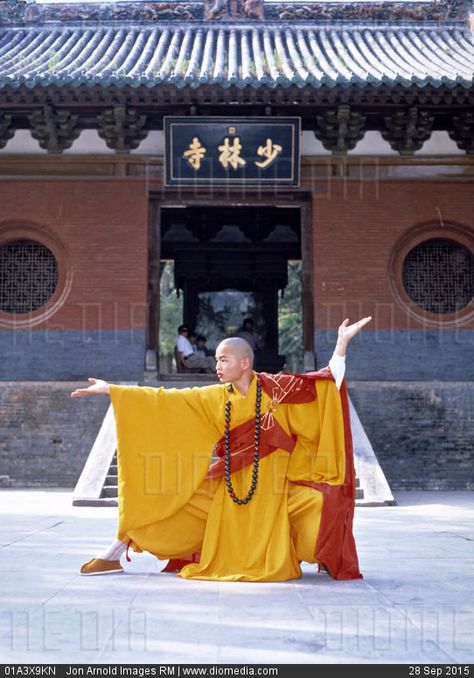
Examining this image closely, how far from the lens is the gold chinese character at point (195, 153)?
9.87 metres

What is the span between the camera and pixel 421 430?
31.5ft

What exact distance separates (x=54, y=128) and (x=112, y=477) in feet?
15.1

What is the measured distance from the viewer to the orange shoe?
3964 mm

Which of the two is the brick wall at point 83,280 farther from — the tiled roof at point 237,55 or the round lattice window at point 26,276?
the tiled roof at point 237,55

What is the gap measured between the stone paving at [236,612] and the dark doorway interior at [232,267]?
10477 mm

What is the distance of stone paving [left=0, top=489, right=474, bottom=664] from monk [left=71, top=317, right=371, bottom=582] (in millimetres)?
176

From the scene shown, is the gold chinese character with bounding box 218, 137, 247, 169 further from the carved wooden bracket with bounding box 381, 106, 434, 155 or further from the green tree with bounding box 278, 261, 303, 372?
the green tree with bounding box 278, 261, 303, 372

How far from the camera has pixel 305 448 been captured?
4211 millimetres

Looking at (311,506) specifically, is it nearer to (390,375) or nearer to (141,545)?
(141,545)

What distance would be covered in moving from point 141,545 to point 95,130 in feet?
25.0

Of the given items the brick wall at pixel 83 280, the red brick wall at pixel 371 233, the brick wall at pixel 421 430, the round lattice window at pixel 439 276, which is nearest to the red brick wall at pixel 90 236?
the brick wall at pixel 83 280

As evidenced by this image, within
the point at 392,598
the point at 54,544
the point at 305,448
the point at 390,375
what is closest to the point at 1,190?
the point at 390,375

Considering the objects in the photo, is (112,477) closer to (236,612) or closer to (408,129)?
(236,612)

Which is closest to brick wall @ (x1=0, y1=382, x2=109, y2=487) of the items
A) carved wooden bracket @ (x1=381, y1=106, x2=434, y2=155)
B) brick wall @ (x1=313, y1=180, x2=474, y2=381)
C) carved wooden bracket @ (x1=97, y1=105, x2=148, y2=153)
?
brick wall @ (x1=313, y1=180, x2=474, y2=381)
